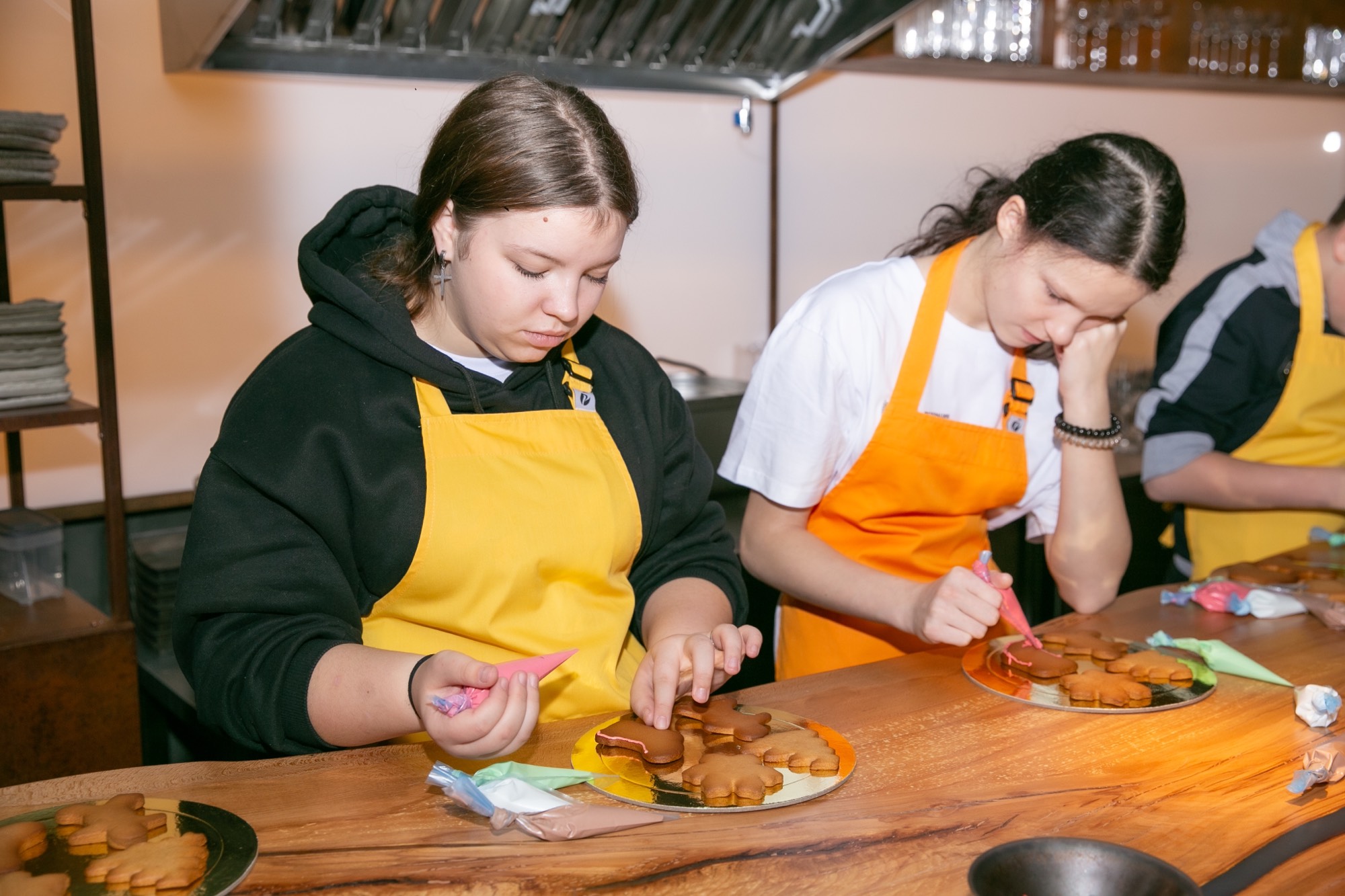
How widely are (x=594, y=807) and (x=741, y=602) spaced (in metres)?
0.52

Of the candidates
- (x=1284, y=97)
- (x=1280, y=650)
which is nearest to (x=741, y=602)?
(x=1280, y=650)

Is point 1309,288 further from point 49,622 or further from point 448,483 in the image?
point 49,622

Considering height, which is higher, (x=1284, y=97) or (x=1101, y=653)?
(x=1284, y=97)

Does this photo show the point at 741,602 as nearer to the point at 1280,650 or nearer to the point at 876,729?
the point at 876,729

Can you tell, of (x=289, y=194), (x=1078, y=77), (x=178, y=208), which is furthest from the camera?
(x=1078, y=77)

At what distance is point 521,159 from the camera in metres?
1.16

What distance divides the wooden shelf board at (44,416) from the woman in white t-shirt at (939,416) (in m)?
1.14

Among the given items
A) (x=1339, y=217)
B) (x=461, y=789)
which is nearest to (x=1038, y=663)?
(x=461, y=789)

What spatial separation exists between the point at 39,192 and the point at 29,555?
25.8 inches

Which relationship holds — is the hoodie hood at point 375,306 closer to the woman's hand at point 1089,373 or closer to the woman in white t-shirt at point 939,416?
the woman in white t-shirt at point 939,416

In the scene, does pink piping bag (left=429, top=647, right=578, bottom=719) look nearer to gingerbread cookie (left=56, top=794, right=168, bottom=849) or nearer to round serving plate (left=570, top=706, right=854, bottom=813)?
round serving plate (left=570, top=706, right=854, bottom=813)

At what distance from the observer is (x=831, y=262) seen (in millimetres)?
3234

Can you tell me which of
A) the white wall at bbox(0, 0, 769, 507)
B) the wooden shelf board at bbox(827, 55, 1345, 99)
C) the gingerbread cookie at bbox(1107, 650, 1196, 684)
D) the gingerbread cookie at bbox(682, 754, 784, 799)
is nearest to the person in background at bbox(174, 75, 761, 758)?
the gingerbread cookie at bbox(682, 754, 784, 799)

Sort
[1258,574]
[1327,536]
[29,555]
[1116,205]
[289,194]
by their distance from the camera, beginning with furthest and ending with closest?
[289,194] → [29,555] → [1327,536] → [1258,574] → [1116,205]
